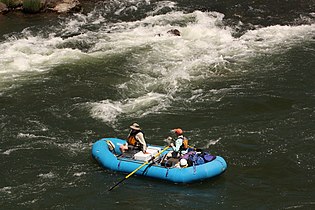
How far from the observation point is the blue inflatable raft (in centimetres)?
1255

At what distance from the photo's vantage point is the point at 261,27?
22.5 metres

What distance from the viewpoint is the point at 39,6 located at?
25594 millimetres

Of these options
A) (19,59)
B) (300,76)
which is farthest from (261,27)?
(19,59)

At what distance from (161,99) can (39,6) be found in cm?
1161

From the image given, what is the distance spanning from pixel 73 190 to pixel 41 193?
752 millimetres

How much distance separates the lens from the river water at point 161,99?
1245 cm

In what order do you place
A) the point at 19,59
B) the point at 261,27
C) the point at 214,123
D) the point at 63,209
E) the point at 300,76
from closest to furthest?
1. the point at 63,209
2. the point at 214,123
3. the point at 300,76
4. the point at 19,59
5. the point at 261,27

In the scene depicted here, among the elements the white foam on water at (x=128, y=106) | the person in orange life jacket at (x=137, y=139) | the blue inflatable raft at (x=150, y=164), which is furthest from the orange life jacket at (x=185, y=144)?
the white foam on water at (x=128, y=106)

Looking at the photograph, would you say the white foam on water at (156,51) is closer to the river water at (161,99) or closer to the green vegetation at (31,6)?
the river water at (161,99)

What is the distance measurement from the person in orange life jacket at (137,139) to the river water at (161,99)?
33.8 inches

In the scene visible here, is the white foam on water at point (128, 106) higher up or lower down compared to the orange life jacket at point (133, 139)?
lower down

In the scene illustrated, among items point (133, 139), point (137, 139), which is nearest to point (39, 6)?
point (133, 139)

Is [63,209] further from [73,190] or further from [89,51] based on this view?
[89,51]

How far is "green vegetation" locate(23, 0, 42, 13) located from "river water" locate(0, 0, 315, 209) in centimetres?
54
